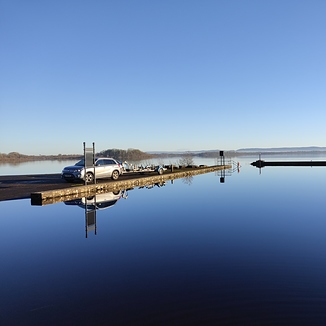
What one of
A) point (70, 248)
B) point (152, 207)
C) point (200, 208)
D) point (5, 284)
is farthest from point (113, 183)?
point (5, 284)

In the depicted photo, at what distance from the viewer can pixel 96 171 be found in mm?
21953

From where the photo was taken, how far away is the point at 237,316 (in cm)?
432

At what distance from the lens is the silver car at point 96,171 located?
67.2 feet

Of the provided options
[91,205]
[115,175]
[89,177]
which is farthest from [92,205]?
[115,175]

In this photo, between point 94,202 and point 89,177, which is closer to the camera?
point 94,202

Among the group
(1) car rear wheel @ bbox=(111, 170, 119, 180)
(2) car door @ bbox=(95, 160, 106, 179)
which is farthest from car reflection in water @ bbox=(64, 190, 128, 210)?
(1) car rear wheel @ bbox=(111, 170, 119, 180)

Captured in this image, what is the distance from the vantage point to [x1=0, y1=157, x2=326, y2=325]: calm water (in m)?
4.43

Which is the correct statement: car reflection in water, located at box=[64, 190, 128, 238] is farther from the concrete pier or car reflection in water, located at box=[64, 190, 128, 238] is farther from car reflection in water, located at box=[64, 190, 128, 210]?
the concrete pier

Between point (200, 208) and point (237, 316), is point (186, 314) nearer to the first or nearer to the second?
point (237, 316)

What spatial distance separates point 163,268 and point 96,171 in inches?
646

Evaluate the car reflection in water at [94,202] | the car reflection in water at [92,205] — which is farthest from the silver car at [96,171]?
the car reflection in water at [92,205]

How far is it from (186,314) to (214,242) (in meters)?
3.98

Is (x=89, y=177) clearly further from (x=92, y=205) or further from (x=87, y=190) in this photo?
(x=92, y=205)

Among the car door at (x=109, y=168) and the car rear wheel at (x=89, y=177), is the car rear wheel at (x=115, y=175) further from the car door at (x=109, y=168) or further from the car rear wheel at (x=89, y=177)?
the car rear wheel at (x=89, y=177)
